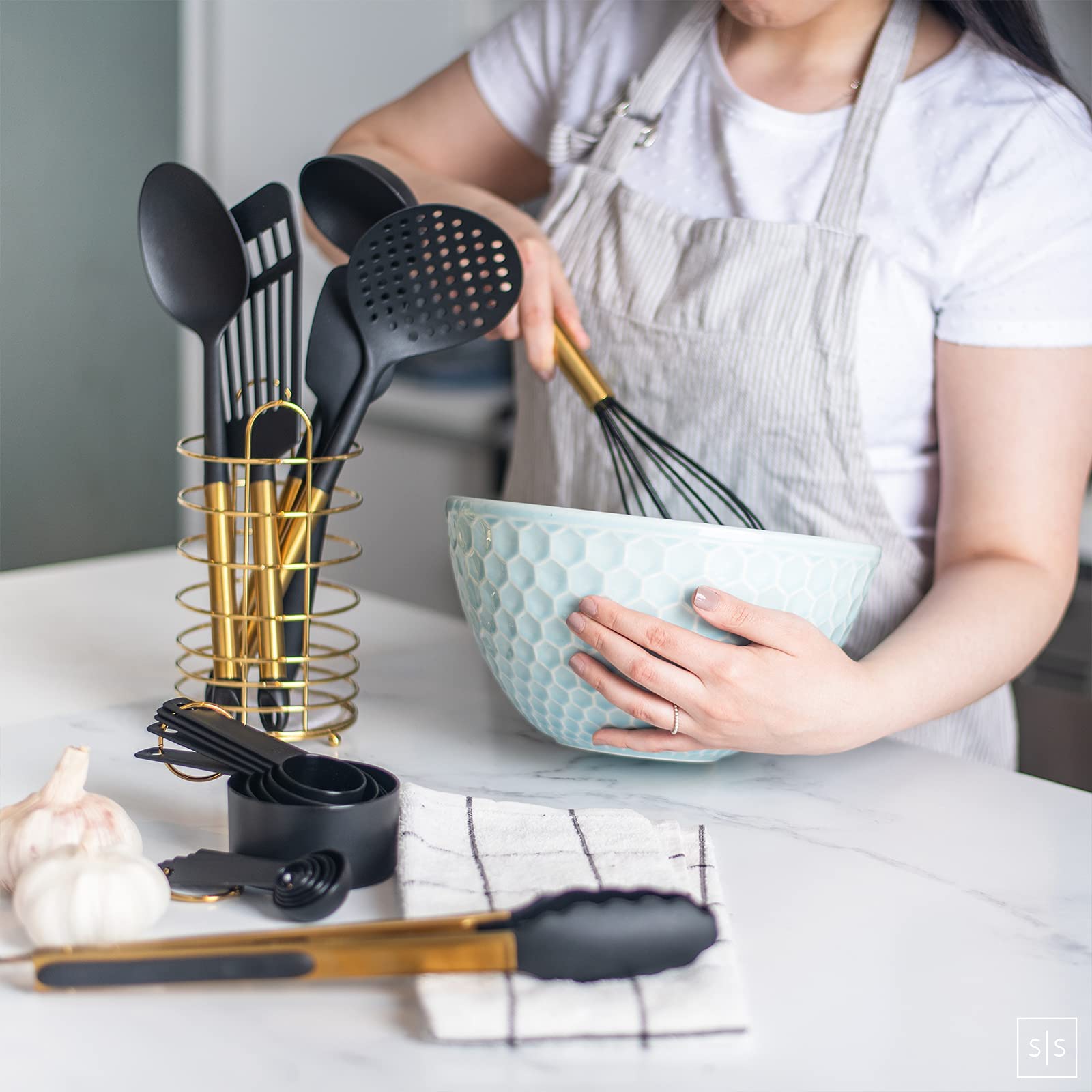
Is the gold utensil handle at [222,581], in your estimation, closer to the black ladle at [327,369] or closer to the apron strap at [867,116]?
the black ladle at [327,369]

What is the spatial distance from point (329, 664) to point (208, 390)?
0.28 metres

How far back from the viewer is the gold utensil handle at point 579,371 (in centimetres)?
76

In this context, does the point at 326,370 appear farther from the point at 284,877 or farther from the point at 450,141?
the point at 450,141

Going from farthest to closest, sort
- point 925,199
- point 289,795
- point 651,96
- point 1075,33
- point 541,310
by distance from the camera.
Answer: point 1075,33, point 651,96, point 925,199, point 541,310, point 289,795

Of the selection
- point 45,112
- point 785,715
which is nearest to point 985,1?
point 785,715

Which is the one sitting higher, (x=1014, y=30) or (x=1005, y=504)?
(x=1014, y=30)

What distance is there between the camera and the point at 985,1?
90cm

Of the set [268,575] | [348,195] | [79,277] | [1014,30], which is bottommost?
[268,575]

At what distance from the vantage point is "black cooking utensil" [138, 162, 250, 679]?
674 mm

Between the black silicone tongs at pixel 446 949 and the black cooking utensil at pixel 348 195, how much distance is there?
1.39 ft

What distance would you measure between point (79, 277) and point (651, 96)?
1.44m

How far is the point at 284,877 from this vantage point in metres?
0.50

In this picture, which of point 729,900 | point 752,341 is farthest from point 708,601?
point 752,341

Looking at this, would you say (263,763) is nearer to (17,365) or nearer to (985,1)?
(985,1)
